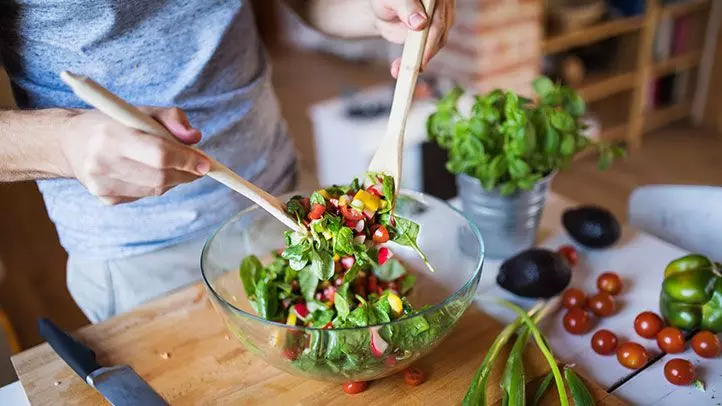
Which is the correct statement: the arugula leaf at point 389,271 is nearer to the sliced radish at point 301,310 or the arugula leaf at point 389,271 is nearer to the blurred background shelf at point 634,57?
the sliced radish at point 301,310

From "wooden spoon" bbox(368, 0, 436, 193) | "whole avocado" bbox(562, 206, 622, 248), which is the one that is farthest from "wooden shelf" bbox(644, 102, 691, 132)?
"wooden spoon" bbox(368, 0, 436, 193)

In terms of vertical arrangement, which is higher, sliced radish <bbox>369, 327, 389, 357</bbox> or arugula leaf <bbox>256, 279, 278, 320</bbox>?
sliced radish <bbox>369, 327, 389, 357</bbox>

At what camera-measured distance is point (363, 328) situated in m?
0.73

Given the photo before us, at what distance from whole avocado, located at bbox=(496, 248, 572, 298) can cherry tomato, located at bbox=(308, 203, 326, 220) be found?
33 centimetres

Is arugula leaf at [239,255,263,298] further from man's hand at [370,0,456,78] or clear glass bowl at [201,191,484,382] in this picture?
man's hand at [370,0,456,78]

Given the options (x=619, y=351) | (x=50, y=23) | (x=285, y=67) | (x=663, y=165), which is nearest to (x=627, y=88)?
(x=663, y=165)

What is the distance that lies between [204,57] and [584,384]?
71cm

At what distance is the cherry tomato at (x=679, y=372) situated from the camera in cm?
82

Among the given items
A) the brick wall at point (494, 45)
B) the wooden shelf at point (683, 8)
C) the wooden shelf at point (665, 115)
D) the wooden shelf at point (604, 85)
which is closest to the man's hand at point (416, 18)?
the brick wall at point (494, 45)

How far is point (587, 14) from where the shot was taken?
2.82 metres

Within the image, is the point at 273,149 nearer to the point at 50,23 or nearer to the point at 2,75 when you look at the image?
the point at 50,23

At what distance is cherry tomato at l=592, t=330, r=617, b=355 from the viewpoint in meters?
0.89

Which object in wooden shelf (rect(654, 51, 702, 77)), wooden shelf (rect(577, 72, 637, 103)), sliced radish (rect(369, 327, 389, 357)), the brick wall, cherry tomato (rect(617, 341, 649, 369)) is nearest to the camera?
sliced radish (rect(369, 327, 389, 357))

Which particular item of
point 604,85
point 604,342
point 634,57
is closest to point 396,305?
point 604,342
